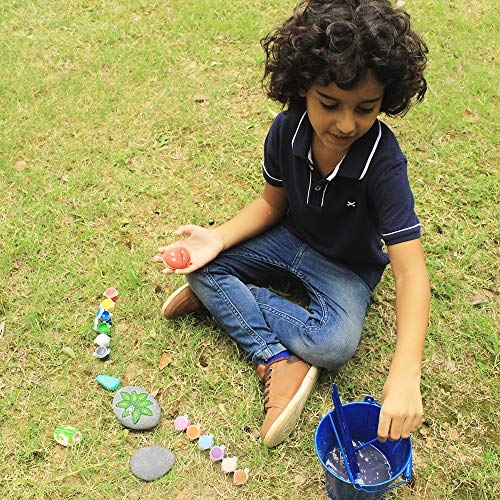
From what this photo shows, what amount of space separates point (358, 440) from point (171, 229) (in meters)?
1.34

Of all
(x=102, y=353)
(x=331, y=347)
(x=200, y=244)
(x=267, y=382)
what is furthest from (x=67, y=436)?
(x=331, y=347)

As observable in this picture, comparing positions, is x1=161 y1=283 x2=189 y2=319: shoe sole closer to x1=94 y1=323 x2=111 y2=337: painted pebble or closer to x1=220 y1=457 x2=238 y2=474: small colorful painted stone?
x1=94 y1=323 x2=111 y2=337: painted pebble

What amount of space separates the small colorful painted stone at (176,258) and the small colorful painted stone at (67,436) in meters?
0.68

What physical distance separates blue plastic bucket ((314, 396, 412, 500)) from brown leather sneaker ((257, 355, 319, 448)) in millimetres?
172

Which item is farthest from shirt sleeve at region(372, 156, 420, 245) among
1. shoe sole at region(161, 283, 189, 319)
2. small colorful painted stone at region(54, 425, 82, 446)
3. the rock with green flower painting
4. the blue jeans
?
small colorful painted stone at region(54, 425, 82, 446)

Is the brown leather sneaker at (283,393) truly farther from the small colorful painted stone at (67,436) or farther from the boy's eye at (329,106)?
the boy's eye at (329,106)

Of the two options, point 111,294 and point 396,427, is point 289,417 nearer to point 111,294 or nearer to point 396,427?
point 396,427

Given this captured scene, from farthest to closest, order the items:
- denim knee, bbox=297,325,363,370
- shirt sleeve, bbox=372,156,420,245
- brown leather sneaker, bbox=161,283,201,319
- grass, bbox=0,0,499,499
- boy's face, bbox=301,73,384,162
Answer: brown leather sneaker, bbox=161,283,201,319, denim knee, bbox=297,325,363,370, grass, bbox=0,0,499,499, shirt sleeve, bbox=372,156,420,245, boy's face, bbox=301,73,384,162

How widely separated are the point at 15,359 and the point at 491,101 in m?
2.86

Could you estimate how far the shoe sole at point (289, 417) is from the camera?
2.12 meters

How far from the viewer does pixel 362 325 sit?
2.37 metres

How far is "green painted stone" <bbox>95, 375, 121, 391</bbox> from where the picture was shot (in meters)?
2.33

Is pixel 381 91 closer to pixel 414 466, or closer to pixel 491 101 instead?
pixel 414 466

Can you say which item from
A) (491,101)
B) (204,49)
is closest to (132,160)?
(204,49)
